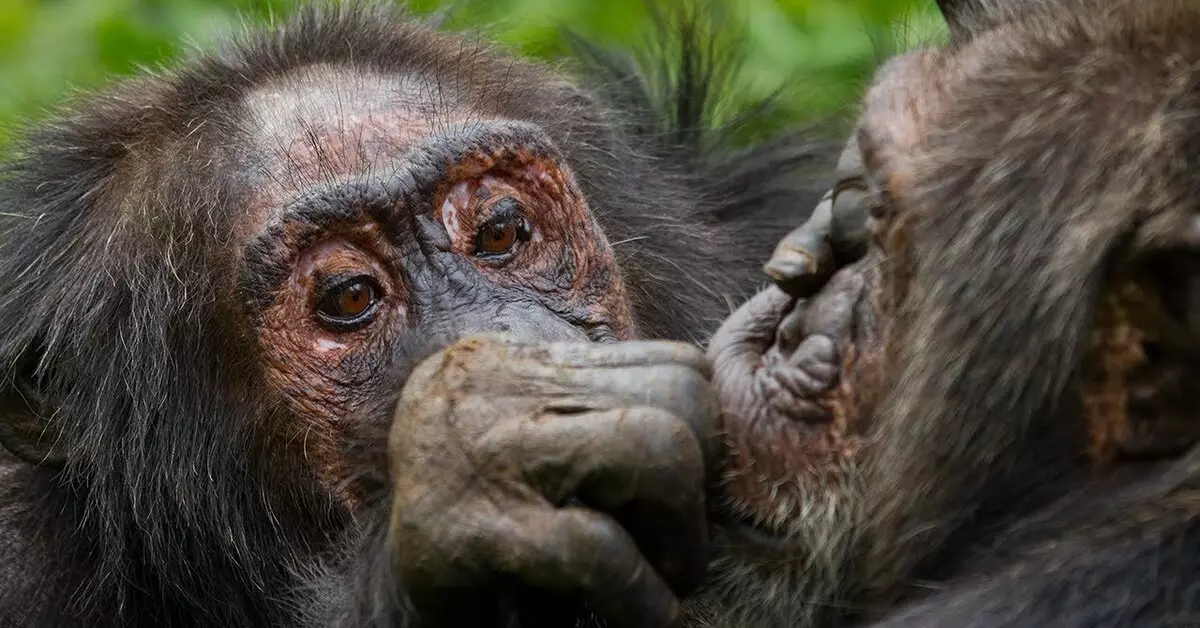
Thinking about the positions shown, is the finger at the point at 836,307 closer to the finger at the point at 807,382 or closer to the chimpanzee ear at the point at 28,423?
the finger at the point at 807,382

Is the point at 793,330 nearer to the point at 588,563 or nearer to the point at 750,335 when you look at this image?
the point at 750,335

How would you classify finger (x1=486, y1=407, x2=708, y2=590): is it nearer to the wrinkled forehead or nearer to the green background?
the wrinkled forehead

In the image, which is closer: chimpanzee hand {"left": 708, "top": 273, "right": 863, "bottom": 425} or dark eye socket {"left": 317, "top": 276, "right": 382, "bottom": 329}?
chimpanzee hand {"left": 708, "top": 273, "right": 863, "bottom": 425}

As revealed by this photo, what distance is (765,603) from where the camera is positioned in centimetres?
261

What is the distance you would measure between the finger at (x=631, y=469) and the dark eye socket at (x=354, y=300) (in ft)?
4.54

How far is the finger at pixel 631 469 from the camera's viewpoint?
2.40 meters

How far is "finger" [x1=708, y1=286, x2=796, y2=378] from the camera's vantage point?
2.62 metres

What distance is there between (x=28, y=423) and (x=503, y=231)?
1.34 meters

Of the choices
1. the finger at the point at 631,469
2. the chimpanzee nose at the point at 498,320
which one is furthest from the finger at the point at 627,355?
the chimpanzee nose at the point at 498,320

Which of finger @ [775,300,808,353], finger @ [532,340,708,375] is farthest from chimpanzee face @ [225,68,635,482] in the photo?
finger @ [775,300,808,353]

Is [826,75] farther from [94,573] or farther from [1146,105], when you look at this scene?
[1146,105]

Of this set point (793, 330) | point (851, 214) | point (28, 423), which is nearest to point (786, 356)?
point (793, 330)

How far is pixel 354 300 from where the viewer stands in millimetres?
3840

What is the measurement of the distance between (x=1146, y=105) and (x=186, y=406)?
2.60m
